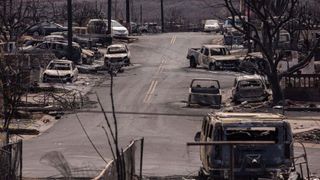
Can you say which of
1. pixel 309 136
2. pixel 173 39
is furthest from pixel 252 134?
pixel 173 39

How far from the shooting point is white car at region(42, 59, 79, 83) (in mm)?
46469

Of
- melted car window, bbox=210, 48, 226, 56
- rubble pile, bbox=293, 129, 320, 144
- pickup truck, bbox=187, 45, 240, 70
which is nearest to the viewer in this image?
rubble pile, bbox=293, 129, 320, 144

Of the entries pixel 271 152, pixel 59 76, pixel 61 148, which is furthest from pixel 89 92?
pixel 271 152

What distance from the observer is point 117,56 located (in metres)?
55.7

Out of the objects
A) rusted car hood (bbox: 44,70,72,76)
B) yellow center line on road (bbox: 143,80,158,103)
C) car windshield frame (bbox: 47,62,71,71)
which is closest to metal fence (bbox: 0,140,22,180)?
yellow center line on road (bbox: 143,80,158,103)

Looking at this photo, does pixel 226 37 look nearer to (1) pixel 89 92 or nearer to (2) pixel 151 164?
(1) pixel 89 92

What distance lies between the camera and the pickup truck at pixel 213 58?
53750 millimetres

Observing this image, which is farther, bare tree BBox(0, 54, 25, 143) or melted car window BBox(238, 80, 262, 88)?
melted car window BBox(238, 80, 262, 88)

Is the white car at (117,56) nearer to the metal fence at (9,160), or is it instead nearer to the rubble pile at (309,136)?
the rubble pile at (309,136)

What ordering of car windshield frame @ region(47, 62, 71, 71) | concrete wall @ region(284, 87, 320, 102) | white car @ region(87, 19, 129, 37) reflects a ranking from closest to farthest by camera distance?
concrete wall @ region(284, 87, 320, 102) → car windshield frame @ region(47, 62, 71, 71) → white car @ region(87, 19, 129, 37)

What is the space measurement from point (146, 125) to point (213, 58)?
2234 centimetres

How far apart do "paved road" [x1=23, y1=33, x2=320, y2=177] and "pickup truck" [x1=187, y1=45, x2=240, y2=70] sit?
1.05 meters

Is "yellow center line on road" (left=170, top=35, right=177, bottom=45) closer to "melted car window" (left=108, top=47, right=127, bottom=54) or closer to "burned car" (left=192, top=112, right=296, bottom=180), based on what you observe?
"melted car window" (left=108, top=47, right=127, bottom=54)

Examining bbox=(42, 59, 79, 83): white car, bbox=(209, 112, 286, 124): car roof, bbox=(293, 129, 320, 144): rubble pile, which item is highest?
bbox=(209, 112, 286, 124): car roof
